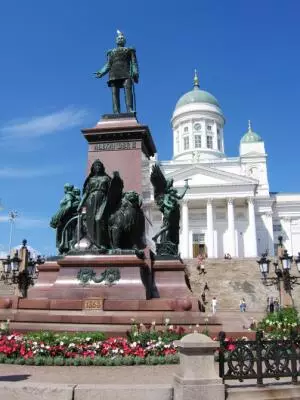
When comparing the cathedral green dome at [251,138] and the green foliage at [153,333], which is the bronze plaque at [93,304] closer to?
the green foliage at [153,333]

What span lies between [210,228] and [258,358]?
6198 centimetres

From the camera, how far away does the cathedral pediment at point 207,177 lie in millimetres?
66938

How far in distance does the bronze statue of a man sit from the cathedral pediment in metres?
53.5

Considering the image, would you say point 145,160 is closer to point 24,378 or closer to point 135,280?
point 135,280

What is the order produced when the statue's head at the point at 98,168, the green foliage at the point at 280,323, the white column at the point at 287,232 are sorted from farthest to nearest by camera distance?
the white column at the point at 287,232 < the statue's head at the point at 98,168 < the green foliage at the point at 280,323

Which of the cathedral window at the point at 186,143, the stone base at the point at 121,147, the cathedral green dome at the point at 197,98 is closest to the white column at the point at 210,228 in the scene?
the cathedral window at the point at 186,143

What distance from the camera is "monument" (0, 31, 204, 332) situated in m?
9.23

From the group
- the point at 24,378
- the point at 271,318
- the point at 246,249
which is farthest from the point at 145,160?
the point at 246,249

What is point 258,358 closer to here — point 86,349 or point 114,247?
point 86,349

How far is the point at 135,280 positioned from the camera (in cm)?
978

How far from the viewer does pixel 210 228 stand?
66.9 metres

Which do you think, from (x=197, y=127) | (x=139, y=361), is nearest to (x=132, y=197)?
(x=139, y=361)

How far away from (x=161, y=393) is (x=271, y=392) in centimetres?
129

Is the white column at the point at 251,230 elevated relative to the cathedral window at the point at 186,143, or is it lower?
lower
